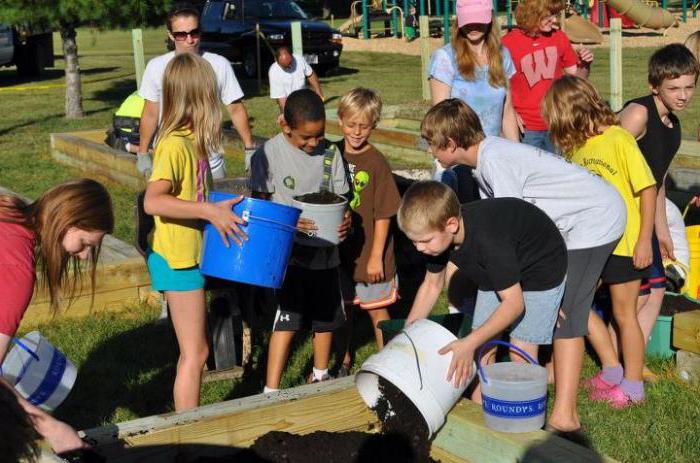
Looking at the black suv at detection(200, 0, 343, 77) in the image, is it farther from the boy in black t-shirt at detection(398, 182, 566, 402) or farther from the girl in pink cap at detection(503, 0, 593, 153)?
the boy in black t-shirt at detection(398, 182, 566, 402)

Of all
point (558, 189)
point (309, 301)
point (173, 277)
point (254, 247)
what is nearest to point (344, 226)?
point (309, 301)

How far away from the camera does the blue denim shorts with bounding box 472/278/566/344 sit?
13.7 ft

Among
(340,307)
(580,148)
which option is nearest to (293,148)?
(340,307)

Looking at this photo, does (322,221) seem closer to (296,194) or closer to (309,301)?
(296,194)

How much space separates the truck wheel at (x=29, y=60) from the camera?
24672 millimetres

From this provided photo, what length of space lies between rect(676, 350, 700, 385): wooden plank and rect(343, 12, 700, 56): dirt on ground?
22956 mm

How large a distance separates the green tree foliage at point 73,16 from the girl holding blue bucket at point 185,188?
12663 millimetres

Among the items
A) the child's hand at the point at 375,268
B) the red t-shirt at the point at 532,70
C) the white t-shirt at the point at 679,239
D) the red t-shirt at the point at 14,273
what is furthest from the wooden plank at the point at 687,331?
the red t-shirt at the point at 14,273

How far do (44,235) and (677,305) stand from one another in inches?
141

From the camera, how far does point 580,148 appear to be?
479cm

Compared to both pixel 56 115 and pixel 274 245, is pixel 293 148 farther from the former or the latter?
pixel 56 115

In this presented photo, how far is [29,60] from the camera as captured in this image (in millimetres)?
25062

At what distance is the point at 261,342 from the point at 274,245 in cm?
199

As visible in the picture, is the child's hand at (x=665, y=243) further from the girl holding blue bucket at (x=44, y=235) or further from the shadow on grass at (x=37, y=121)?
the shadow on grass at (x=37, y=121)
